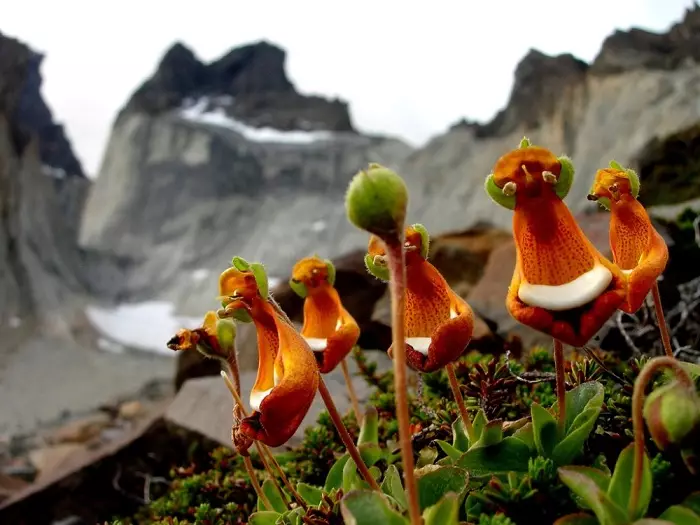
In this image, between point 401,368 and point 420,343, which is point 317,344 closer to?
point 420,343

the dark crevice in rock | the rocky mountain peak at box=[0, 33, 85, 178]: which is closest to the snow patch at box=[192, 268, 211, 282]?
the rocky mountain peak at box=[0, 33, 85, 178]

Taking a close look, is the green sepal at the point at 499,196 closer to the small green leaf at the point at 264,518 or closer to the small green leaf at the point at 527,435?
the small green leaf at the point at 527,435

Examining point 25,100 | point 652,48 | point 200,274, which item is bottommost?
point 200,274

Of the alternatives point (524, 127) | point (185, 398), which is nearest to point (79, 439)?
point (185, 398)

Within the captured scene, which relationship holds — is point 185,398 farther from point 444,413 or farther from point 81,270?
point 81,270

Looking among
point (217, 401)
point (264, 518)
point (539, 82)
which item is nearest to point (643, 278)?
→ point (264, 518)

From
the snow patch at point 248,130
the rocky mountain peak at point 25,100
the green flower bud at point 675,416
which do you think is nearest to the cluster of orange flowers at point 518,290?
the green flower bud at point 675,416

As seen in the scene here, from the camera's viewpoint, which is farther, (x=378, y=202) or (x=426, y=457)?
(x=426, y=457)
